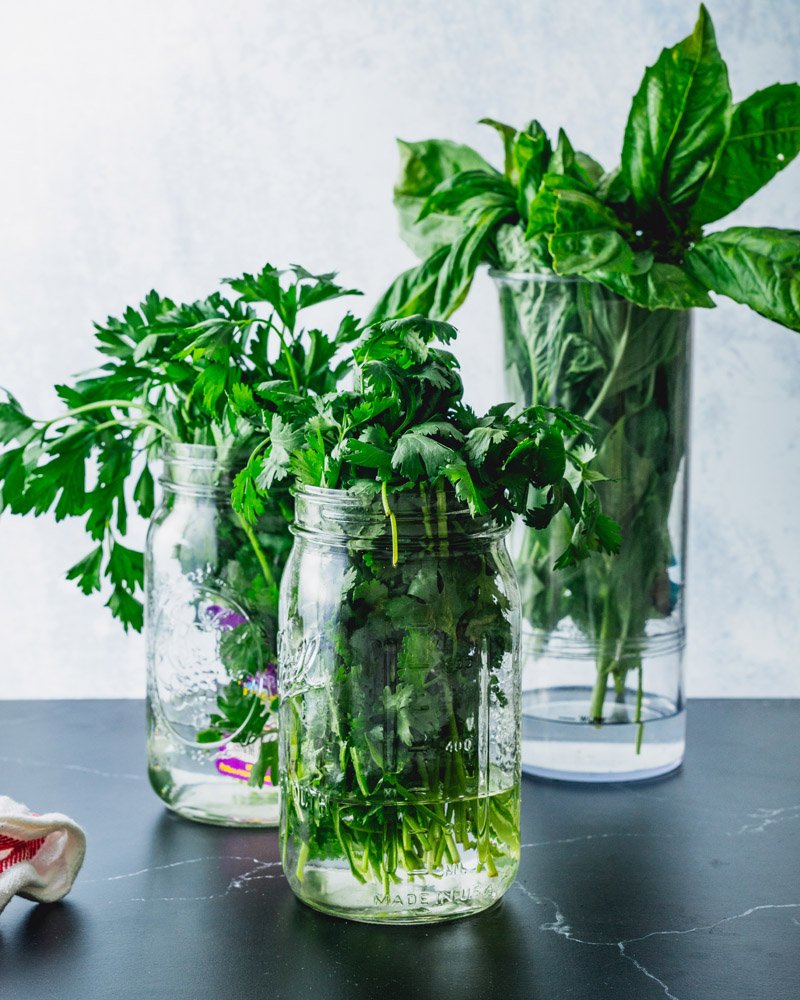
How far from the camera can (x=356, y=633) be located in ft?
2.66

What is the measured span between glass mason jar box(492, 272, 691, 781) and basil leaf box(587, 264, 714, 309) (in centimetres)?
6

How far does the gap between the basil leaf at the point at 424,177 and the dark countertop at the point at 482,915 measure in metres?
Answer: 0.50

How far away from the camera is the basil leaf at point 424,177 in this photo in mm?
1203

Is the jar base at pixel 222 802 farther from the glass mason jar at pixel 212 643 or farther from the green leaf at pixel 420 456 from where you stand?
the green leaf at pixel 420 456

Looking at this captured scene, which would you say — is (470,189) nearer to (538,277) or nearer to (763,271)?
(538,277)

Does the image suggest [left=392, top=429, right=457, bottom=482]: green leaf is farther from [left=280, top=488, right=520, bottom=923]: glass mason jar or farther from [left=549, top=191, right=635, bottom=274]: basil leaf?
[left=549, top=191, right=635, bottom=274]: basil leaf

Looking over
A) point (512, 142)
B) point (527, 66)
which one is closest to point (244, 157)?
point (527, 66)

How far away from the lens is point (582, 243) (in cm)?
103

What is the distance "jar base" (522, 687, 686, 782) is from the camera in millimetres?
1134

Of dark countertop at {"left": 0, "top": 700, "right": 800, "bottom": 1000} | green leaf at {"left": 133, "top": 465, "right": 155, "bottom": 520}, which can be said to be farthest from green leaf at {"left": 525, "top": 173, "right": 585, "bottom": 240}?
dark countertop at {"left": 0, "top": 700, "right": 800, "bottom": 1000}

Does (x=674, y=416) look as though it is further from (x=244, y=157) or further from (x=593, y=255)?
(x=244, y=157)

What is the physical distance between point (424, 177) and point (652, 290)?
30 cm

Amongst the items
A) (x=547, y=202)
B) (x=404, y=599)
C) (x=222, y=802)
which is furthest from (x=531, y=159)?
(x=222, y=802)

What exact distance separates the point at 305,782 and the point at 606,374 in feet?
1.43
